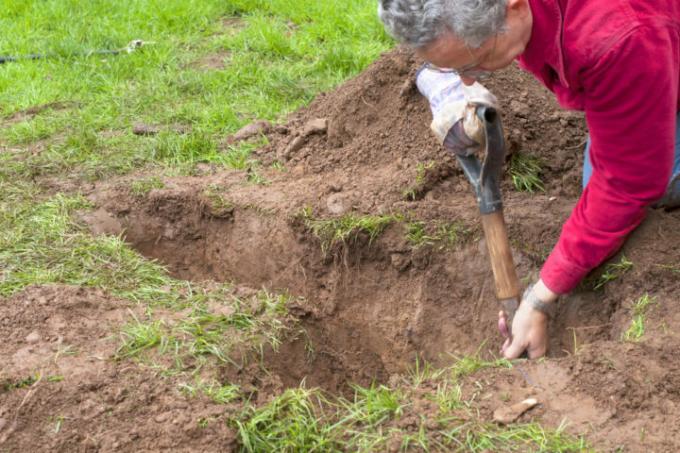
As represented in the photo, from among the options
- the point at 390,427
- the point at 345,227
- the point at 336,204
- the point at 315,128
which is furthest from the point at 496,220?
the point at 315,128

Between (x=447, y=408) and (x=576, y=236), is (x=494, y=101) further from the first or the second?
(x=447, y=408)

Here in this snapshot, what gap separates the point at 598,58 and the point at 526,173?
149cm

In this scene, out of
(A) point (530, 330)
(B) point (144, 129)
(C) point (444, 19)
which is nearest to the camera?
(C) point (444, 19)

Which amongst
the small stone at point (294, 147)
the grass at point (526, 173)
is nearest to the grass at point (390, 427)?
the grass at point (526, 173)

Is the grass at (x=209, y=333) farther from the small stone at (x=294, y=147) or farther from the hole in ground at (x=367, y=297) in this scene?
the small stone at (x=294, y=147)

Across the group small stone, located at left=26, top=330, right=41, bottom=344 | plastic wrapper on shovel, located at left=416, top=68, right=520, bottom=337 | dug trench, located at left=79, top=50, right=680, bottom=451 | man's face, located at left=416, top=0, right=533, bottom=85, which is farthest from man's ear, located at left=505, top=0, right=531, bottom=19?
small stone, located at left=26, top=330, right=41, bottom=344

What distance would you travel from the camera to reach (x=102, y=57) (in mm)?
5949

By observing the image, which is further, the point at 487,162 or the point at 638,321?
the point at 487,162

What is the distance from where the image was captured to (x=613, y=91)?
99.4 inches

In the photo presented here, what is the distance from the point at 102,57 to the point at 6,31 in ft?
3.32

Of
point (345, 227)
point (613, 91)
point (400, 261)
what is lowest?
point (400, 261)

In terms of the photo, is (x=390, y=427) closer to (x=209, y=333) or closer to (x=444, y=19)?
(x=209, y=333)

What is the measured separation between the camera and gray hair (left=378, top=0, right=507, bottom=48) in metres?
2.42

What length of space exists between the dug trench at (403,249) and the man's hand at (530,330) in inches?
4.3
